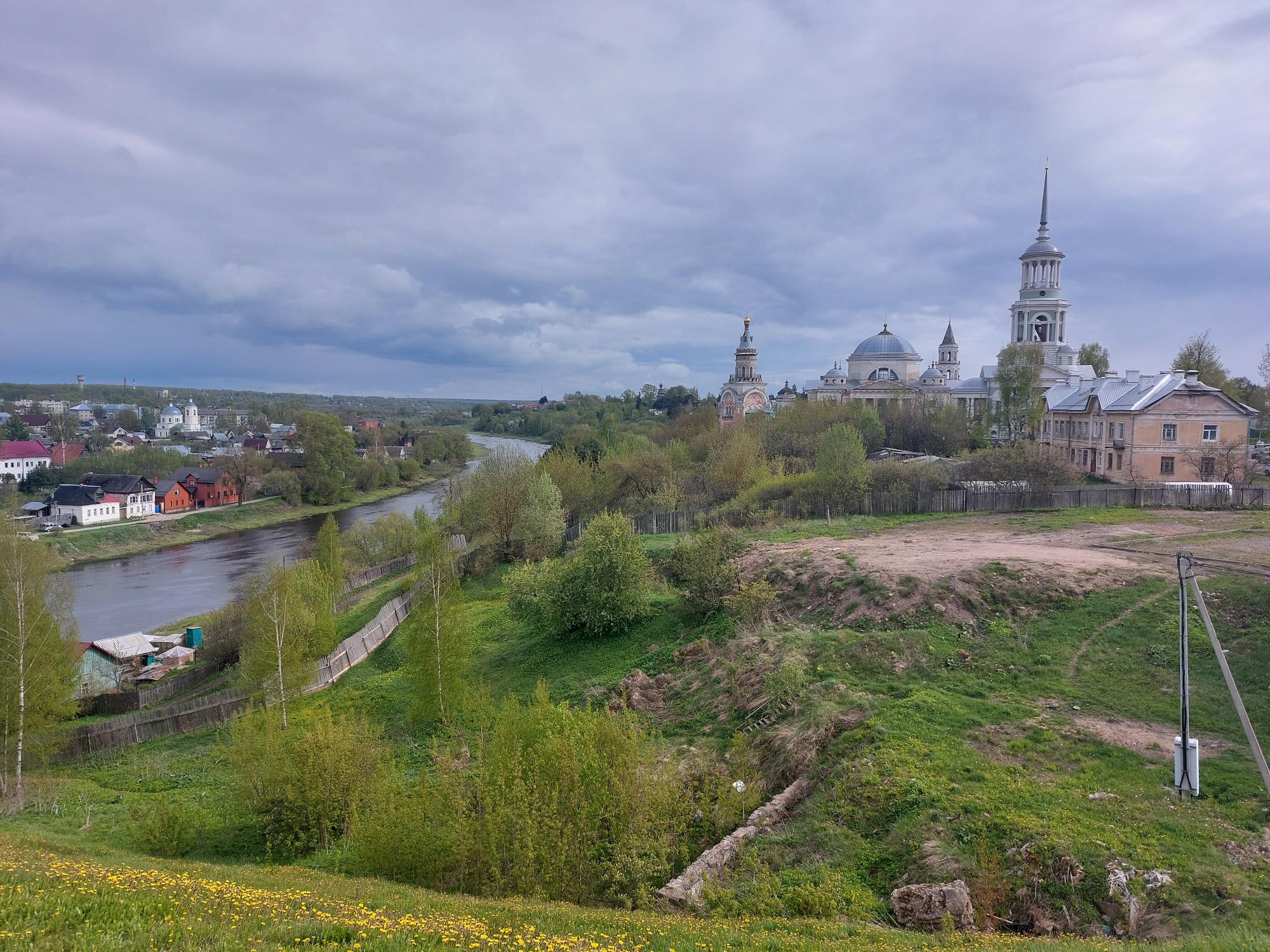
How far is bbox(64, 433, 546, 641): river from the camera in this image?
39.9 meters

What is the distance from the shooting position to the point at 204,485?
75.1m

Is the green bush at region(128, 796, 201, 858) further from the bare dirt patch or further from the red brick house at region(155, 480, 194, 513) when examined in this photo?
the red brick house at region(155, 480, 194, 513)

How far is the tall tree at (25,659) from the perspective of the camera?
66.7 ft

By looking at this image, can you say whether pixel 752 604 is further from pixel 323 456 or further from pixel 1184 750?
pixel 323 456

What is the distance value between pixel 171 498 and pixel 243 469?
7501 mm

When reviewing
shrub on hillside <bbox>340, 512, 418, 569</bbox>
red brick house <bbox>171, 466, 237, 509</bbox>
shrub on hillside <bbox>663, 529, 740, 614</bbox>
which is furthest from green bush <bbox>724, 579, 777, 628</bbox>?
red brick house <bbox>171, 466, 237, 509</bbox>

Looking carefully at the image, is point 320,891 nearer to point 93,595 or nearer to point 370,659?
point 370,659

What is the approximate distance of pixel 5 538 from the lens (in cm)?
2292

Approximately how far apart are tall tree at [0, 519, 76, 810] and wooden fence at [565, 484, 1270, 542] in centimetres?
1847

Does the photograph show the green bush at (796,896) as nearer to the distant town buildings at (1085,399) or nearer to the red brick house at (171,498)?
the distant town buildings at (1085,399)

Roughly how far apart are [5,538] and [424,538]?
1362cm

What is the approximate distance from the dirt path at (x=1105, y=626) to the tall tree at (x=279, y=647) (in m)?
19.4

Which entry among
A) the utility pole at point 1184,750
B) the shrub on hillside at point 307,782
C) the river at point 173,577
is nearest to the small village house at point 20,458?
the river at point 173,577

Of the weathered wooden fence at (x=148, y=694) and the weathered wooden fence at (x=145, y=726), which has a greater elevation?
the weathered wooden fence at (x=145, y=726)
